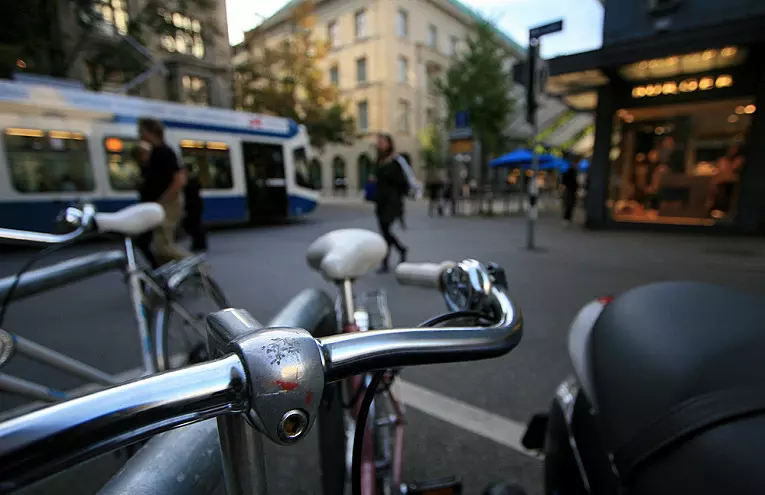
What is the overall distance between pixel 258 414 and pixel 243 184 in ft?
34.4

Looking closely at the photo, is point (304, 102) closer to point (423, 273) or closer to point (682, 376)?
point (423, 273)

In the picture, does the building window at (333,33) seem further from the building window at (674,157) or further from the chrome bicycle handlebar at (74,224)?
the building window at (674,157)

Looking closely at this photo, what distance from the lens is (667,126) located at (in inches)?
353

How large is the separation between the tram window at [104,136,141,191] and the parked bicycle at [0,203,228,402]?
7076 millimetres

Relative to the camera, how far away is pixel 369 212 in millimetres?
9320

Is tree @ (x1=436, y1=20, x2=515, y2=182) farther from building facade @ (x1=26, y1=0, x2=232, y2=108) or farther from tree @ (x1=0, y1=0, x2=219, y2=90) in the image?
tree @ (x1=0, y1=0, x2=219, y2=90)

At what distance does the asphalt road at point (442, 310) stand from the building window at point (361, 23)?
105cm

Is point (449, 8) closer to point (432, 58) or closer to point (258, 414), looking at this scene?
point (432, 58)

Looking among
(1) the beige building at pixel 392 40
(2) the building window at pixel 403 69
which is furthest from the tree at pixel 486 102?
(2) the building window at pixel 403 69

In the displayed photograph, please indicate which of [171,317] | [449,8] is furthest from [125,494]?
[171,317]

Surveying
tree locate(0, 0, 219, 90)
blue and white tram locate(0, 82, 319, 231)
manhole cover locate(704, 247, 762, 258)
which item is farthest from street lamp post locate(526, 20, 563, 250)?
blue and white tram locate(0, 82, 319, 231)

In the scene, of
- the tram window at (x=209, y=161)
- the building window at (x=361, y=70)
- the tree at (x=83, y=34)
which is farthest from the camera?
the tram window at (x=209, y=161)

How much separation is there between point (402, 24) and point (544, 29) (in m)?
0.51

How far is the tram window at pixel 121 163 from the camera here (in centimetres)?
831
